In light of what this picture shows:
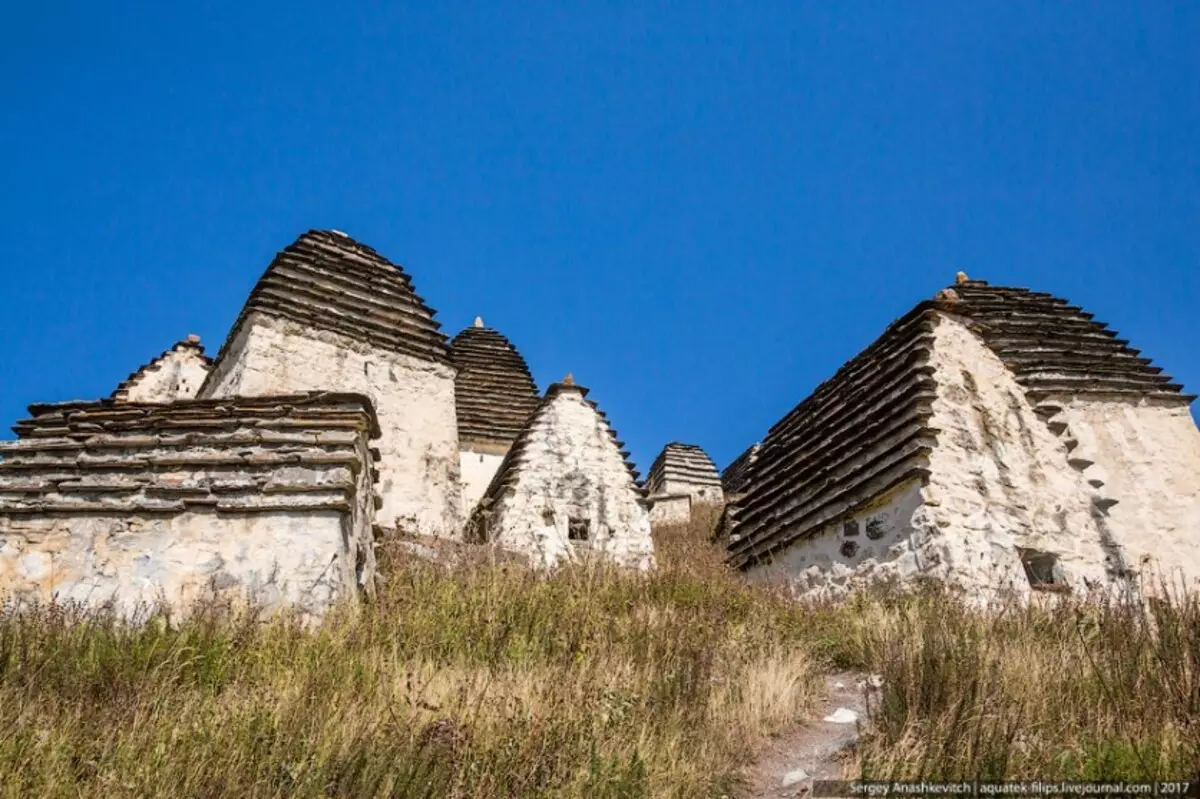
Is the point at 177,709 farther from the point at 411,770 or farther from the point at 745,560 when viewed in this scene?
the point at 745,560

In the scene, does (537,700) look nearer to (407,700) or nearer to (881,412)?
(407,700)

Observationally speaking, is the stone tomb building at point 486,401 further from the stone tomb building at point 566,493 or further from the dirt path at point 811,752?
the dirt path at point 811,752

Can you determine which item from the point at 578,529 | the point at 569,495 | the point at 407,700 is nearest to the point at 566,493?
the point at 569,495

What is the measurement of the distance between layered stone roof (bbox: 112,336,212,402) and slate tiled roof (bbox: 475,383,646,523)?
11.0 metres

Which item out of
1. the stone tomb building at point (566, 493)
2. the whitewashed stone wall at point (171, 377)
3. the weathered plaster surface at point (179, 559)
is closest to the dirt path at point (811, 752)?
the weathered plaster surface at point (179, 559)

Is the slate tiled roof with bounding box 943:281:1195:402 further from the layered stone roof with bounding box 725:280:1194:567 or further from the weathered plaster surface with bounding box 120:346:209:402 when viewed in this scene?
the weathered plaster surface with bounding box 120:346:209:402

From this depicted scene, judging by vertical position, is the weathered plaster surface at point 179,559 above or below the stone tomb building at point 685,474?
below

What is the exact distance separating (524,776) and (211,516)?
4355mm

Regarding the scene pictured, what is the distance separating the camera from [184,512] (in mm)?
6953

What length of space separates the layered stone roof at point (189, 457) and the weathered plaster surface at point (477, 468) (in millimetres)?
11395

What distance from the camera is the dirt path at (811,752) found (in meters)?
4.39

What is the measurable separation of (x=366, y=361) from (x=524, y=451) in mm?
4132

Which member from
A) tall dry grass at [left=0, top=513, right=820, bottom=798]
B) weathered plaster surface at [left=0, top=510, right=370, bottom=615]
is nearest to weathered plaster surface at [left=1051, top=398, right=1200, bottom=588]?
tall dry grass at [left=0, top=513, right=820, bottom=798]

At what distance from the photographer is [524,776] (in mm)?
3947
